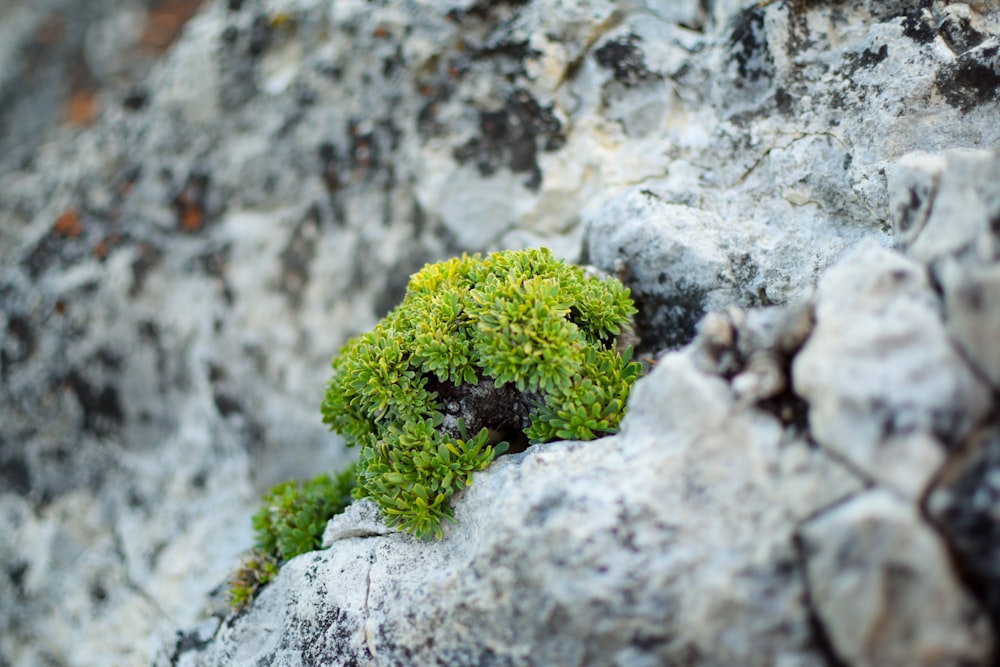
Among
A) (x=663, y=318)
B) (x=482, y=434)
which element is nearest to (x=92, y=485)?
(x=482, y=434)

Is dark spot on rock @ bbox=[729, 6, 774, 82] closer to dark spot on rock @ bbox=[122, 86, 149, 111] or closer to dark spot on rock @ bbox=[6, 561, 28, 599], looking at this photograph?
dark spot on rock @ bbox=[122, 86, 149, 111]

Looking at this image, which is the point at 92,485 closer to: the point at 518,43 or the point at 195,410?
the point at 195,410

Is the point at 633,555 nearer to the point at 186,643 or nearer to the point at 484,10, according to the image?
the point at 186,643

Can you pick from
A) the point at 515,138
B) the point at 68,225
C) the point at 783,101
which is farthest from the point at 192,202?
the point at 783,101

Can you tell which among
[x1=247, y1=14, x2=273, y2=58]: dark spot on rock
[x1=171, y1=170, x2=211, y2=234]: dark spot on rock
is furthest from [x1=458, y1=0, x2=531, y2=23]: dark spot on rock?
[x1=171, y1=170, x2=211, y2=234]: dark spot on rock

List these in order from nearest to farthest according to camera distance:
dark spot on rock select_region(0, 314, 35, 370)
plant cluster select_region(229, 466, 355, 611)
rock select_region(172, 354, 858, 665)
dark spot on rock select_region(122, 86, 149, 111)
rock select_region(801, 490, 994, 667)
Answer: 1. rock select_region(801, 490, 994, 667)
2. rock select_region(172, 354, 858, 665)
3. plant cluster select_region(229, 466, 355, 611)
4. dark spot on rock select_region(0, 314, 35, 370)
5. dark spot on rock select_region(122, 86, 149, 111)

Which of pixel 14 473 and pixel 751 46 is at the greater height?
pixel 751 46
